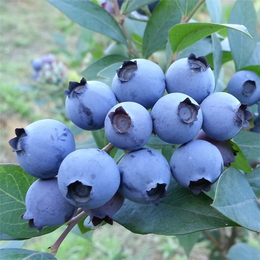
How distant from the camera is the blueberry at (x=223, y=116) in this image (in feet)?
2.10

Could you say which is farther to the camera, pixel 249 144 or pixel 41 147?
pixel 249 144

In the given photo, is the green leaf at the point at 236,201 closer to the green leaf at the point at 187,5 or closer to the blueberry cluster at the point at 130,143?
the blueberry cluster at the point at 130,143

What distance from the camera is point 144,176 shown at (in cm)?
59

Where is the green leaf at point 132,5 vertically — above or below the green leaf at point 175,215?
above

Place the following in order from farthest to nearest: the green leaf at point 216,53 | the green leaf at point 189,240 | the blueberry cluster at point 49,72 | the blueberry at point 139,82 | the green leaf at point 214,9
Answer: the blueberry cluster at point 49,72 → the green leaf at point 189,240 → the green leaf at point 214,9 → the green leaf at point 216,53 → the blueberry at point 139,82

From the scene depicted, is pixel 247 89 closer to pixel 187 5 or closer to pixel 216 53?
pixel 216 53

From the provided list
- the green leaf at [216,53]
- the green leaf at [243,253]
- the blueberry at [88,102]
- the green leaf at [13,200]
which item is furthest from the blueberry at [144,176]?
the green leaf at [243,253]

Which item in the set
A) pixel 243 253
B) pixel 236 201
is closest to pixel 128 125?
pixel 236 201

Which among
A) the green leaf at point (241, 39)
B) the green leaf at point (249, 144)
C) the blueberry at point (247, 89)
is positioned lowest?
the green leaf at point (249, 144)

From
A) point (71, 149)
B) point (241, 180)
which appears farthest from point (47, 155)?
point (241, 180)

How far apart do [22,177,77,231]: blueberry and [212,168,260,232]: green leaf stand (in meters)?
0.27

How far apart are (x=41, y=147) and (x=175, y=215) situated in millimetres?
289

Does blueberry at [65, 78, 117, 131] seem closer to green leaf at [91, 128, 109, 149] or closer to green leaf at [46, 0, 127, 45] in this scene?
green leaf at [91, 128, 109, 149]

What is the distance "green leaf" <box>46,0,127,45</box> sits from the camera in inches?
39.3
